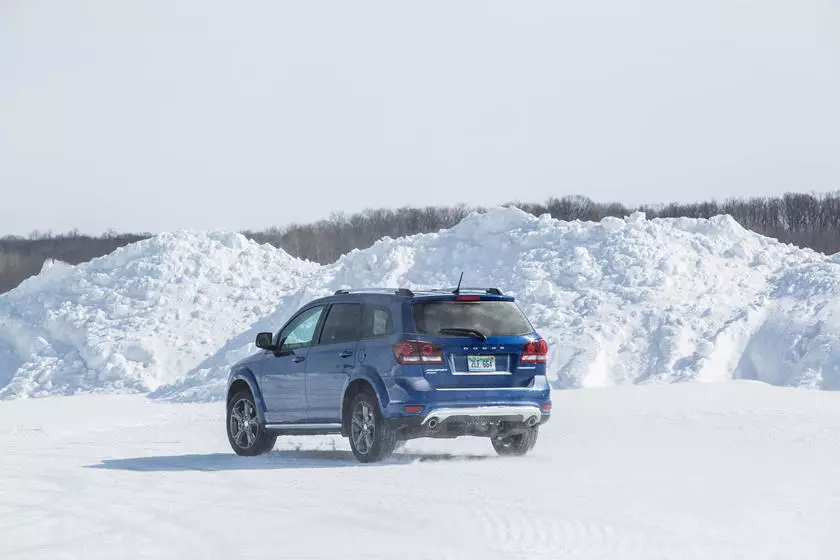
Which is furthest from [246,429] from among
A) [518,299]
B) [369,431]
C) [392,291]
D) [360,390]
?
[518,299]

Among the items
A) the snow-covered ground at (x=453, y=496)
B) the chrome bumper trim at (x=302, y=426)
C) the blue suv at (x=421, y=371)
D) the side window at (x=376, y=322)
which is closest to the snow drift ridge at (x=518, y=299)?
the snow-covered ground at (x=453, y=496)

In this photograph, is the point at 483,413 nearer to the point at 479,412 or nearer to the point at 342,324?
the point at 479,412

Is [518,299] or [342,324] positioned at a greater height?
[342,324]

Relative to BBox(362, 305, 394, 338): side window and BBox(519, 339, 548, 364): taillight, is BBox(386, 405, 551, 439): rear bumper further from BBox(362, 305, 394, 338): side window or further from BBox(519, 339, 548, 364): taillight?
BBox(362, 305, 394, 338): side window

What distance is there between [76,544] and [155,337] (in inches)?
1221

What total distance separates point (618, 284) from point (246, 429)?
58.6 ft

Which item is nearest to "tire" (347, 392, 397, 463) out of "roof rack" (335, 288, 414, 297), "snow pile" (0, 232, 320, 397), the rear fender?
the rear fender

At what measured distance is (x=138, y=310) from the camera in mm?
40844

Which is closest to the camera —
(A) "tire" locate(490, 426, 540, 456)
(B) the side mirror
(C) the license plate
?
(C) the license plate

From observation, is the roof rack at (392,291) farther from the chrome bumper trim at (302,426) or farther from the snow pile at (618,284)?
the snow pile at (618,284)

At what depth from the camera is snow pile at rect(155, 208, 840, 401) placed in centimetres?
2764

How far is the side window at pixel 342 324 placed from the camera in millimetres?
13695

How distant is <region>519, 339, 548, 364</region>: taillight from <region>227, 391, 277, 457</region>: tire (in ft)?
10.8

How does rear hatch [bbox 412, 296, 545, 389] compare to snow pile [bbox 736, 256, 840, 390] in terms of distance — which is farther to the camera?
snow pile [bbox 736, 256, 840, 390]
